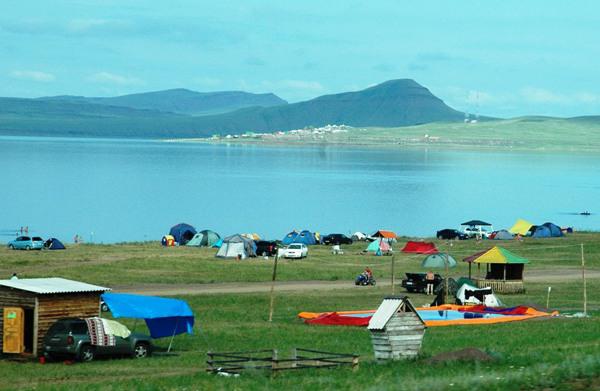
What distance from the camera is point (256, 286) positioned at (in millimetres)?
49562

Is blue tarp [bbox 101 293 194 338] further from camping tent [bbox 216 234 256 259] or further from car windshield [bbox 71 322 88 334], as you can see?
camping tent [bbox 216 234 256 259]

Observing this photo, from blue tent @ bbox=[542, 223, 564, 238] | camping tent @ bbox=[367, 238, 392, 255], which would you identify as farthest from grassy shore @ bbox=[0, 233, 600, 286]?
blue tent @ bbox=[542, 223, 564, 238]

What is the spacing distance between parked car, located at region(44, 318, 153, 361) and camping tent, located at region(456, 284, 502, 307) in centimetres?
1839

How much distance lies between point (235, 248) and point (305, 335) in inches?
1270

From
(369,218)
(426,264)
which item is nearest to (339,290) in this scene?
(426,264)

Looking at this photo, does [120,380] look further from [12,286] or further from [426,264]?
[426,264]

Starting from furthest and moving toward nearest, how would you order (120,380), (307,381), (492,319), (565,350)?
(492,319), (565,350), (120,380), (307,381)

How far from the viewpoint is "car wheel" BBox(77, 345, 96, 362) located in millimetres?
27345

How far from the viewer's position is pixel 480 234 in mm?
88938

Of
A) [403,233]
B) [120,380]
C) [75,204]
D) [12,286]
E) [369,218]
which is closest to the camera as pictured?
[120,380]

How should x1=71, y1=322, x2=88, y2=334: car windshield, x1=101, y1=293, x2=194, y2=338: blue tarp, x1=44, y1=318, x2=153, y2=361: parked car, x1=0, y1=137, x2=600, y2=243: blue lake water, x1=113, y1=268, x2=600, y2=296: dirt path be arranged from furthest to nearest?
x1=0, y1=137, x2=600, y2=243: blue lake water < x1=113, y1=268, x2=600, y2=296: dirt path < x1=101, y1=293, x2=194, y2=338: blue tarp < x1=71, y1=322, x2=88, y2=334: car windshield < x1=44, y1=318, x2=153, y2=361: parked car

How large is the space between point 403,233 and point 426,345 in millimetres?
80530

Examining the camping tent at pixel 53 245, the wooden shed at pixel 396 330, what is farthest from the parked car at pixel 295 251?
the wooden shed at pixel 396 330

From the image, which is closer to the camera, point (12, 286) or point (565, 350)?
point (565, 350)
